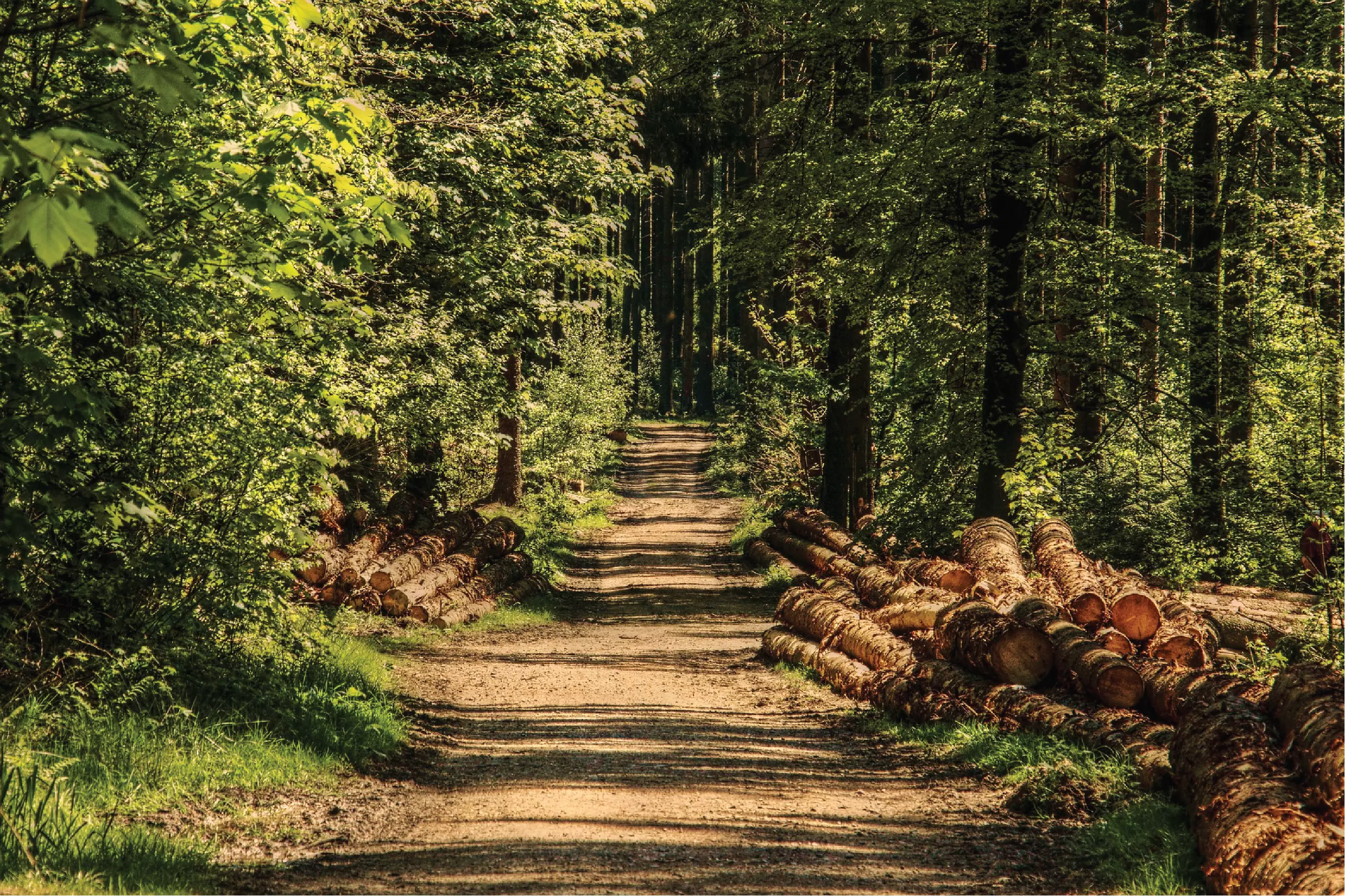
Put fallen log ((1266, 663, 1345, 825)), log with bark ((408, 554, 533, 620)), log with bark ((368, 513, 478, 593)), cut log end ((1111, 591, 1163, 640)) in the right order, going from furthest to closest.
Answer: log with bark ((408, 554, 533, 620)) < log with bark ((368, 513, 478, 593)) < cut log end ((1111, 591, 1163, 640)) < fallen log ((1266, 663, 1345, 825))

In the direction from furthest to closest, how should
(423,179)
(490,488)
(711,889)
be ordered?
(490,488)
(423,179)
(711,889)

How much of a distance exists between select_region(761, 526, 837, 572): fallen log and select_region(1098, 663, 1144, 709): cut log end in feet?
29.9

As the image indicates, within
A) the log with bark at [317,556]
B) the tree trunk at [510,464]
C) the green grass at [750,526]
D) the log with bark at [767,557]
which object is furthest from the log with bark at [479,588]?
the green grass at [750,526]

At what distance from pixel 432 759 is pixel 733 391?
19.3 meters

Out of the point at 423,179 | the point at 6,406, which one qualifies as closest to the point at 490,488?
the point at 423,179

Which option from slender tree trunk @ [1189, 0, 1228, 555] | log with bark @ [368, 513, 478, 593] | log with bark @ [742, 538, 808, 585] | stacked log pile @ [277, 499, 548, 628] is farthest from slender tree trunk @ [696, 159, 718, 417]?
slender tree trunk @ [1189, 0, 1228, 555]

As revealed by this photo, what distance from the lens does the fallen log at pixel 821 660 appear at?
34.9ft

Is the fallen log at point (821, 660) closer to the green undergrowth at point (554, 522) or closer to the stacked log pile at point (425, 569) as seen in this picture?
the stacked log pile at point (425, 569)

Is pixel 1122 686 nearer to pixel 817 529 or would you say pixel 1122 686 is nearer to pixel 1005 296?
pixel 1005 296

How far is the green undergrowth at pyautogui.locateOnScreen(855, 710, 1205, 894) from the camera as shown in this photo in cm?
530

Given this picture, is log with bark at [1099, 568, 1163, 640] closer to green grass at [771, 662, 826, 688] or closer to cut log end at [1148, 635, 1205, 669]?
cut log end at [1148, 635, 1205, 669]

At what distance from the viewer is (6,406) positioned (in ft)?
19.5

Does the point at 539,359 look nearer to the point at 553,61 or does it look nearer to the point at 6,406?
the point at 553,61

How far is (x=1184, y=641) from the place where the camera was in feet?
28.1
